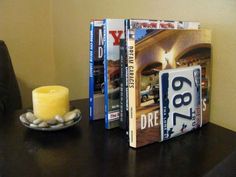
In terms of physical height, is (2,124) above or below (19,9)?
below

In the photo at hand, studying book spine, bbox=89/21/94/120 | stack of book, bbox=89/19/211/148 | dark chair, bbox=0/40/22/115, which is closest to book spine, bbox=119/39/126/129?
stack of book, bbox=89/19/211/148

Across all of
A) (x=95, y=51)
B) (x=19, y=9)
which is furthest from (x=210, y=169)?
(x=19, y=9)

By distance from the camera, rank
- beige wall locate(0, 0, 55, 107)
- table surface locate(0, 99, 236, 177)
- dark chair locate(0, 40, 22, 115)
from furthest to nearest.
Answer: beige wall locate(0, 0, 55, 107) < dark chair locate(0, 40, 22, 115) < table surface locate(0, 99, 236, 177)

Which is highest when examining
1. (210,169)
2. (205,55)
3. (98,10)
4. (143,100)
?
(98,10)

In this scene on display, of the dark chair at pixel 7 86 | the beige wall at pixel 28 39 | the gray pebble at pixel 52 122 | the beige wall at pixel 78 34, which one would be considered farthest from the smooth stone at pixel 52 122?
the beige wall at pixel 28 39

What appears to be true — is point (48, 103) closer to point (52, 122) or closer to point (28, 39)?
point (52, 122)

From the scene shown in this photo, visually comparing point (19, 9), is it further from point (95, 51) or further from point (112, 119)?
point (112, 119)

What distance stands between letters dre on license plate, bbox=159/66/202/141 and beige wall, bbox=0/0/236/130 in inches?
3.4

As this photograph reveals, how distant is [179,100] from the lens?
1.96ft

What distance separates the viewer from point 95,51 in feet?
2.23

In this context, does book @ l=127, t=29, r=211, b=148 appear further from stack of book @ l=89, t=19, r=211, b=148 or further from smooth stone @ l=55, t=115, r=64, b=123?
smooth stone @ l=55, t=115, r=64, b=123

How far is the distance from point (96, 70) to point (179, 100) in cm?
23

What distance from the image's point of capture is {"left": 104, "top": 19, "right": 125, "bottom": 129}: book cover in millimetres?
630

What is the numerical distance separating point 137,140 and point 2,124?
0.38 metres
